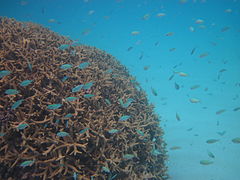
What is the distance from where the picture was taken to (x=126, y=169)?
4.07 m

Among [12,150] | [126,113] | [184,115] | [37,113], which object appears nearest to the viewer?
[12,150]

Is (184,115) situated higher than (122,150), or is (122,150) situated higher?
(184,115)

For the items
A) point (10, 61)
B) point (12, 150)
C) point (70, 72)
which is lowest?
point (12, 150)

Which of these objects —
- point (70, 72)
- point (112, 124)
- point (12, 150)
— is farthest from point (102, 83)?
point (12, 150)

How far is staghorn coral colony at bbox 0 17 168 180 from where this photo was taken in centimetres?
326

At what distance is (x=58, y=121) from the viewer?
136 inches

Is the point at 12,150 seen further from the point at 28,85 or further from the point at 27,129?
the point at 28,85

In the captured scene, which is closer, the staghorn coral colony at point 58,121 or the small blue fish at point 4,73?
the staghorn coral colony at point 58,121

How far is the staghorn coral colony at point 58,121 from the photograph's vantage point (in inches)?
128

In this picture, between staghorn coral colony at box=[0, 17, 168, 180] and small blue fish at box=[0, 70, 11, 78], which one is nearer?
staghorn coral colony at box=[0, 17, 168, 180]

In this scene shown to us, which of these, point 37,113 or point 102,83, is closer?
point 37,113

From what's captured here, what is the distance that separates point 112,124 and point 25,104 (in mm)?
1810

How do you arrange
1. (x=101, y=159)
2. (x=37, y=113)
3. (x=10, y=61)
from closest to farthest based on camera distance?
(x=37, y=113) < (x=101, y=159) < (x=10, y=61)

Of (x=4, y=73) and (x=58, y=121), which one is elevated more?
(x=4, y=73)
